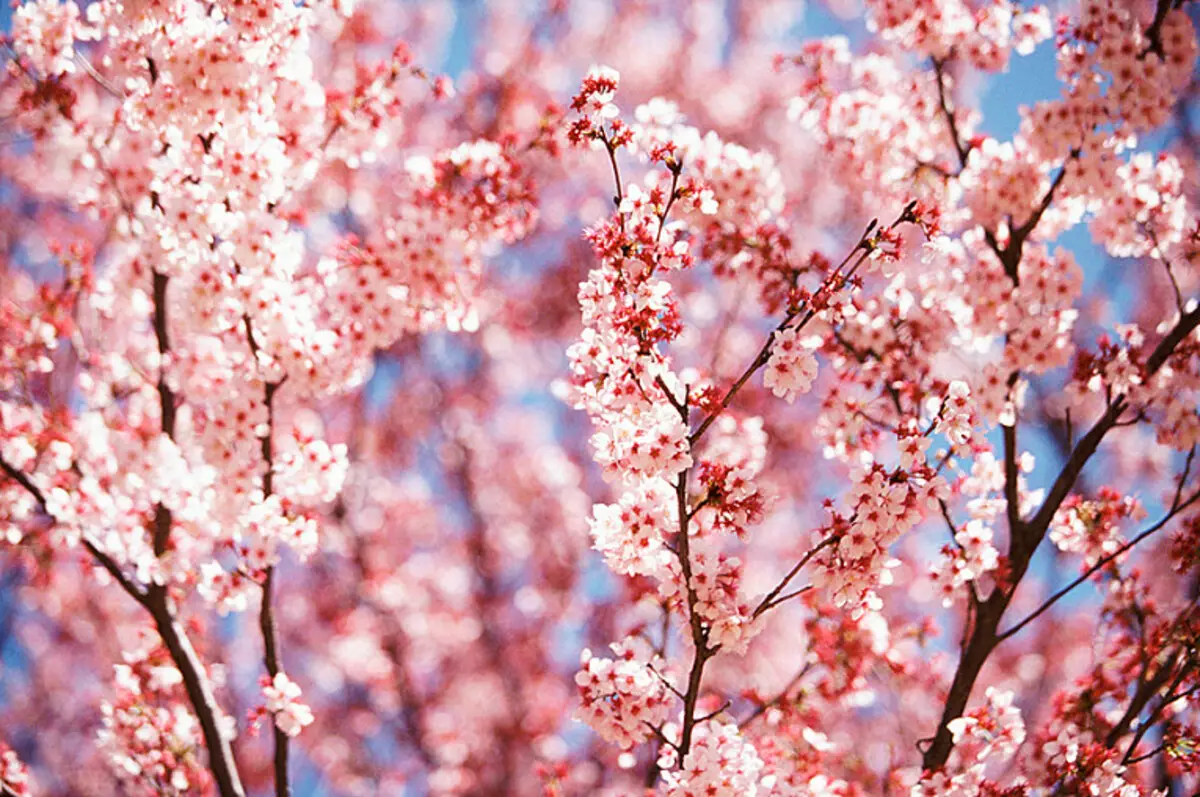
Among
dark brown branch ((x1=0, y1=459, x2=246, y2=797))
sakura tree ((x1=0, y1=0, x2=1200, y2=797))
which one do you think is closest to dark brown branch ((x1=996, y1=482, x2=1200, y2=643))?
sakura tree ((x1=0, y1=0, x2=1200, y2=797))

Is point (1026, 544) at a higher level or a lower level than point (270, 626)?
higher

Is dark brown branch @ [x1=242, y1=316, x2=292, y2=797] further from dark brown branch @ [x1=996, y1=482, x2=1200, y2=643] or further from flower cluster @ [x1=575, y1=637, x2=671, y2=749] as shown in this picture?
dark brown branch @ [x1=996, y1=482, x2=1200, y2=643]

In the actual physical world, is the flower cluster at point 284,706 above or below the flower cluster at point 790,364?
below

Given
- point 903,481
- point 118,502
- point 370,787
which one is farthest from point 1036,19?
point 370,787

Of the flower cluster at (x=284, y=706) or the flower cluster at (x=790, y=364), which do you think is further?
the flower cluster at (x=284, y=706)

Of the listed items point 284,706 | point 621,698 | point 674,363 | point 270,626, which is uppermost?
point 674,363

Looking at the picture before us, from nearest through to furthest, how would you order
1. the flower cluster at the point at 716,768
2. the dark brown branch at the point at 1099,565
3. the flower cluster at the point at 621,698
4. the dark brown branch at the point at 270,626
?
the flower cluster at the point at 716,768 < the flower cluster at the point at 621,698 < the dark brown branch at the point at 1099,565 < the dark brown branch at the point at 270,626

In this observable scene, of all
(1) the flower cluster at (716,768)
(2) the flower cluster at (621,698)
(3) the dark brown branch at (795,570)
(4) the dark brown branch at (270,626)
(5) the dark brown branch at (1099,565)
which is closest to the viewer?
(3) the dark brown branch at (795,570)

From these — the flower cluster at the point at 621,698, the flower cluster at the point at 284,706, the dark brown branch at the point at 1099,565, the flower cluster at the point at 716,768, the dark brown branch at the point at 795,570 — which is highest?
the dark brown branch at the point at 1099,565

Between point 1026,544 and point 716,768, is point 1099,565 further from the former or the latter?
point 716,768

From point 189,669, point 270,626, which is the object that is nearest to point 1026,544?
point 270,626

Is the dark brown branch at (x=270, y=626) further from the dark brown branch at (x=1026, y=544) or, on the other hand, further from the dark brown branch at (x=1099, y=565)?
the dark brown branch at (x=1099, y=565)

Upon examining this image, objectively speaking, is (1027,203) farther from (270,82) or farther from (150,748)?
(150,748)

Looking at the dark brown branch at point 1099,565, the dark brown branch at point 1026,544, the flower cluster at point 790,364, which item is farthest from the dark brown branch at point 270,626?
the dark brown branch at point 1099,565
